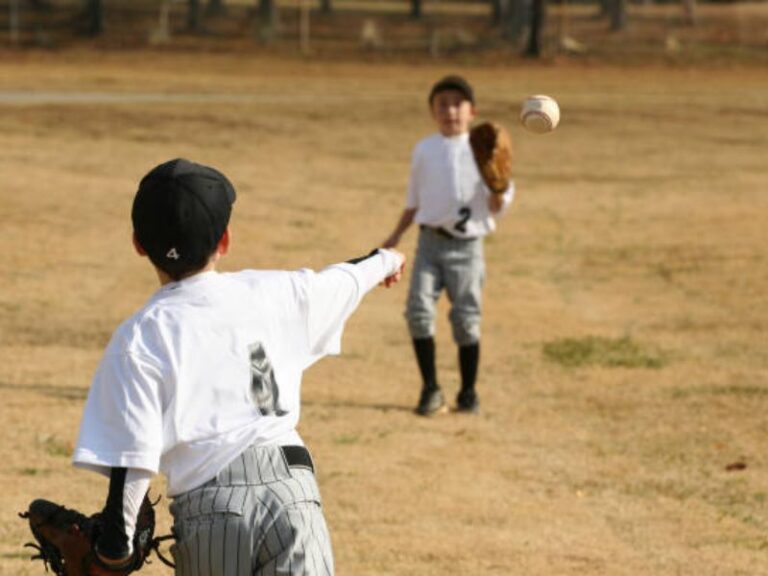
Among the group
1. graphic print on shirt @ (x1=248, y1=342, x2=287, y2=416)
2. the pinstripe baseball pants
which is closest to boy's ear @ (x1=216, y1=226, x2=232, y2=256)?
graphic print on shirt @ (x1=248, y1=342, x2=287, y2=416)

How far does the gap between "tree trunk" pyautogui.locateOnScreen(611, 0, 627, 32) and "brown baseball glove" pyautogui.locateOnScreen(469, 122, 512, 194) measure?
202ft

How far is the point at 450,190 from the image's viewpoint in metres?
11.9

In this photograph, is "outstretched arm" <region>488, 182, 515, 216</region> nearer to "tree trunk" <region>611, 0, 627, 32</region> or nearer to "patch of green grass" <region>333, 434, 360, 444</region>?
"patch of green grass" <region>333, 434, 360, 444</region>

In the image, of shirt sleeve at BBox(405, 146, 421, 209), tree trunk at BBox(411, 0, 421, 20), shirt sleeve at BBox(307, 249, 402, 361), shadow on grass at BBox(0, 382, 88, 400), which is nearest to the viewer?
shirt sleeve at BBox(307, 249, 402, 361)

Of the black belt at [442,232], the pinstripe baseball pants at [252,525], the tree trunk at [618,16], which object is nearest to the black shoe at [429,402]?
the black belt at [442,232]

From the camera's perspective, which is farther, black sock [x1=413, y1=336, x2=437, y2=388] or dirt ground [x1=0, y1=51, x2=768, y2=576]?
black sock [x1=413, y1=336, x2=437, y2=388]

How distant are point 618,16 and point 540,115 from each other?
6491cm

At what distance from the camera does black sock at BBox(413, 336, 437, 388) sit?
1216 centimetres

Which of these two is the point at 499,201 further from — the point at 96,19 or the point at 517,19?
the point at 96,19

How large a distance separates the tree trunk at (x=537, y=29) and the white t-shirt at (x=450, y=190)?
144 feet

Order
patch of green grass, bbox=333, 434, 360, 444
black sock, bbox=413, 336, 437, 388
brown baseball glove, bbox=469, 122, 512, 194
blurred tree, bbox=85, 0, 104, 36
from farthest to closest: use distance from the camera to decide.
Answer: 1. blurred tree, bbox=85, 0, 104, 36
2. black sock, bbox=413, 336, 437, 388
3. brown baseball glove, bbox=469, 122, 512, 194
4. patch of green grass, bbox=333, 434, 360, 444

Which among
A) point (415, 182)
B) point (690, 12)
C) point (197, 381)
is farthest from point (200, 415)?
point (690, 12)

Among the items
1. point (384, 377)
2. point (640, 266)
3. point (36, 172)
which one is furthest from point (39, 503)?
point (36, 172)

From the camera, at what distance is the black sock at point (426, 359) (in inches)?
479
